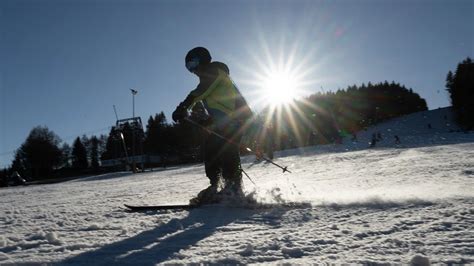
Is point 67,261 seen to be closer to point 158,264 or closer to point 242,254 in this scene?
point 158,264

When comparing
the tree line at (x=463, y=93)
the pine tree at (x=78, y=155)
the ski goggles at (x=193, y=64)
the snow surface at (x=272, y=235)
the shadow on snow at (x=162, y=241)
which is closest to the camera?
the snow surface at (x=272, y=235)

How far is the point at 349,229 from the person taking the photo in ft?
7.93

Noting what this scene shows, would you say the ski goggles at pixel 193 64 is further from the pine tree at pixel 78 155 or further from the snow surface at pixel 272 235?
the pine tree at pixel 78 155

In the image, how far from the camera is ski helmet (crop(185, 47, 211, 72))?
5035 mm

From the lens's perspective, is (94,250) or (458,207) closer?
(94,250)

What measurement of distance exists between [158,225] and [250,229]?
857 mm

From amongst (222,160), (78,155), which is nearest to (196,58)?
(222,160)

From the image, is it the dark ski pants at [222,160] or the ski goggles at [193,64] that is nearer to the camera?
the dark ski pants at [222,160]

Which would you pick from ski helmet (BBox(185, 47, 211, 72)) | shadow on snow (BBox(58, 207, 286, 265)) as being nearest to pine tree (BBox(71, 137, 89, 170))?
ski helmet (BBox(185, 47, 211, 72))

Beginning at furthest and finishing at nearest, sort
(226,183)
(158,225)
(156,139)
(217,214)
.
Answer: (156,139), (226,183), (217,214), (158,225)

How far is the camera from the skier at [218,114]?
4.73 meters

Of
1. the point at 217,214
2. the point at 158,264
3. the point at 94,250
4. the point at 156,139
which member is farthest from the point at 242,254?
the point at 156,139

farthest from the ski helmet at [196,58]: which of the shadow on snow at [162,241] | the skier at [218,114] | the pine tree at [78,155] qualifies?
the pine tree at [78,155]

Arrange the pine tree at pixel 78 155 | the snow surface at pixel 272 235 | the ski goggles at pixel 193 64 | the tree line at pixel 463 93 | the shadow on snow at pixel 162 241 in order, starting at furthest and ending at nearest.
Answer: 1. the pine tree at pixel 78 155
2. the tree line at pixel 463 93
3. the ski goggles at pixel 193 64
4. the shadow on snow at pixel 162 241
5. the snow surface at pixel 272 235
